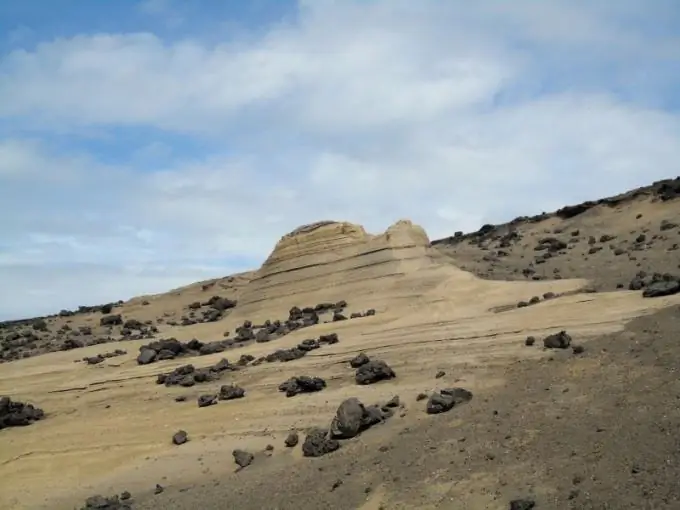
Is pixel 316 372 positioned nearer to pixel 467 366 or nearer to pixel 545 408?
pixel 467 366

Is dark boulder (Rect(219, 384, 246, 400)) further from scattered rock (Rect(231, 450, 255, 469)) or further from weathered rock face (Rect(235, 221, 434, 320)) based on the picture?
weathered rock face (Rect(235, 221, 434, 320))

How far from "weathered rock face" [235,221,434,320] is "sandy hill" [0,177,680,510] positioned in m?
0.06

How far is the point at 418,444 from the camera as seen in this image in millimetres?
9367

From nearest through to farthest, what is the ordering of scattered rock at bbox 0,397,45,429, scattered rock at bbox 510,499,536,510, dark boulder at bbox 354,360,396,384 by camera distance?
scattered rock at bbox 510,499,536,510 < dark boulder at bbox 354,360,396,384 < scattered rock at bbox 0,397,45,429

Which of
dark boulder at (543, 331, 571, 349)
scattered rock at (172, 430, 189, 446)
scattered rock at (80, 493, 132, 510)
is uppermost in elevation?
dark boulder at (543, 331, 571, 349)

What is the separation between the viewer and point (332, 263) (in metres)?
20.9

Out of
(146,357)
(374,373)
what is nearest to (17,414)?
(146,357)

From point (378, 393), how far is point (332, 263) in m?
9.30

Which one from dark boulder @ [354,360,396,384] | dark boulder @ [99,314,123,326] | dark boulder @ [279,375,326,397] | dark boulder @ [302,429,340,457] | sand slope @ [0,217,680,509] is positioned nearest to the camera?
dark boulder @ [302,429,340,457]

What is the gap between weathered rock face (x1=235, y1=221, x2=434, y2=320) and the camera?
19297 millimetres

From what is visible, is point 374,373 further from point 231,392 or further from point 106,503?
point 106,503

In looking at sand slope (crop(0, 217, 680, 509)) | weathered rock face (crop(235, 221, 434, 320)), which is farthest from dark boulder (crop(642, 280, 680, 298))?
weathered rock face (crop(235, 221, 434, 320))

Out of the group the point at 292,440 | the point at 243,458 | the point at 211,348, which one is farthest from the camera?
the point at 211,348

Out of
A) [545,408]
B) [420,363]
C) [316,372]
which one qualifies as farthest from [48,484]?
[545,408]
